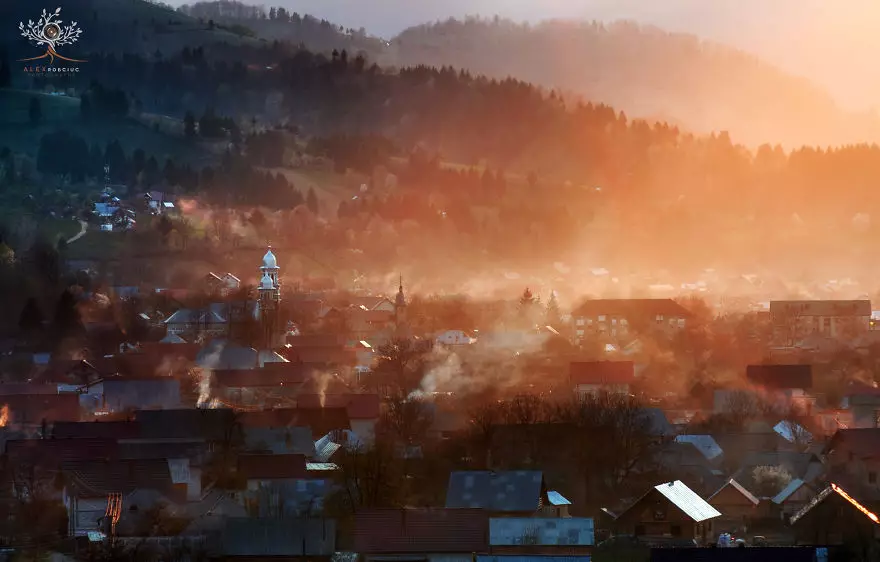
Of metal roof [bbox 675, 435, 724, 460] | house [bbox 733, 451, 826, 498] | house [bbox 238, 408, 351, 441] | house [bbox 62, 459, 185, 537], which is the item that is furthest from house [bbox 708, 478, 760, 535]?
house [bbox 238, 408, 351, 441]

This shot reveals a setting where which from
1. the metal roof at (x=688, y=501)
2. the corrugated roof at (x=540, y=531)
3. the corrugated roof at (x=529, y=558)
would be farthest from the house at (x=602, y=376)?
the corrugated roof at (x=529, y=558)

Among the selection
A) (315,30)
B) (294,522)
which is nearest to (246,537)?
(294,522)

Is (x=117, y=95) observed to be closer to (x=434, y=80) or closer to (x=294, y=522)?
(x=434, y=80)

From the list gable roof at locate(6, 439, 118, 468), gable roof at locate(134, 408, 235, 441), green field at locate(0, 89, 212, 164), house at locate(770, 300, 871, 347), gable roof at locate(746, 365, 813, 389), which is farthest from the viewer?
green field at locate(0, 89, 212, 164)

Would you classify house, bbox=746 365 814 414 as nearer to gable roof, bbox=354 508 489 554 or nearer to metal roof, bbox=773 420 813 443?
metal roof, bbox=773 420 813 443

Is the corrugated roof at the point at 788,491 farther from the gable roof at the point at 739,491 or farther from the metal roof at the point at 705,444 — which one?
the metal roof at the point at 705,444
